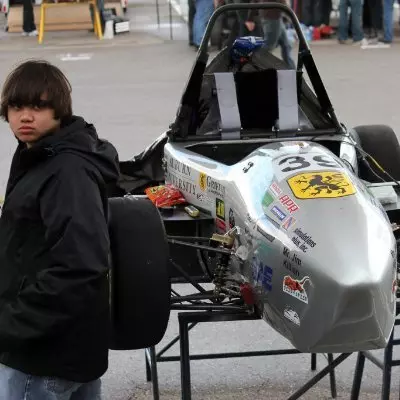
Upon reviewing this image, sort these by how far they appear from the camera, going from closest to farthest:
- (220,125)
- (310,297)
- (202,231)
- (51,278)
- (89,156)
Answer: (51,278)
(89,156)
(310,297)
(202,231)
(220,125)

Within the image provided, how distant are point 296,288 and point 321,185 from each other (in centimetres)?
38

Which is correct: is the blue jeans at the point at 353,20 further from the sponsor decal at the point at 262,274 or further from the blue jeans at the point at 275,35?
the sponsor decal at the point at 262,274

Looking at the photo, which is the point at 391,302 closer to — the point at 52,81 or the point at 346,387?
the point at 52,81

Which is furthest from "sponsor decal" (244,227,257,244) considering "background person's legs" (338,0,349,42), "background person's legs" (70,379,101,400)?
"background person's legs" (338,0,349,42)


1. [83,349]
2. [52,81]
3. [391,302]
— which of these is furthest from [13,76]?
[391,302]

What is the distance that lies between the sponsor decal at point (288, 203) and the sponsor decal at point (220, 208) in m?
0.50

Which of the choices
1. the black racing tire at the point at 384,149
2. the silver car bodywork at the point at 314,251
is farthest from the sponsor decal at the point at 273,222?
the black racing tire at the point at 384,149

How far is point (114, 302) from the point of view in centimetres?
264

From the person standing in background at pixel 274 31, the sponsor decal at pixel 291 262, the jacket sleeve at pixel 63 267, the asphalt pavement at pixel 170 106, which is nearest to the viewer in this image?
the jacket sleeve at pixel 63 267

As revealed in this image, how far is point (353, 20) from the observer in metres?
14.9

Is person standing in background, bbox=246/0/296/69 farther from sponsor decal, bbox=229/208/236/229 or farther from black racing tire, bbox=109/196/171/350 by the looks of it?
black racing tire, bbox=109/196/171/350

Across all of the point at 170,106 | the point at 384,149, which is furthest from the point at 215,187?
the point at 170,106

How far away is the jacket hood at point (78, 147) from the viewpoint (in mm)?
2250

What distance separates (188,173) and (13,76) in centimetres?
141
